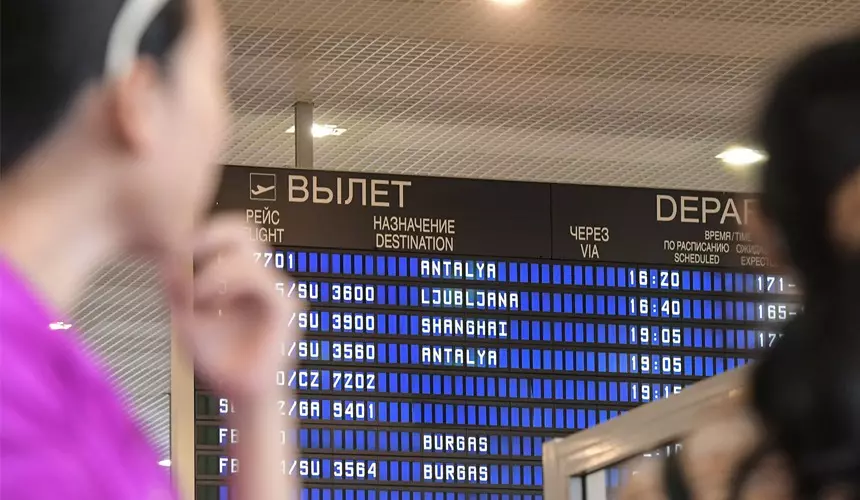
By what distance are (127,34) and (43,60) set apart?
31 mm

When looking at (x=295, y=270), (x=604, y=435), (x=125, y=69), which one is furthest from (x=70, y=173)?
(x=295, y=270)

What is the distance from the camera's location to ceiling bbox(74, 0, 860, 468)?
570 cm

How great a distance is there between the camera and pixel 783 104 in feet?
3.14

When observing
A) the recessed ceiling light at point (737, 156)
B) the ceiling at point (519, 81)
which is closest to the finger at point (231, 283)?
the ceiling at point (519, 81)

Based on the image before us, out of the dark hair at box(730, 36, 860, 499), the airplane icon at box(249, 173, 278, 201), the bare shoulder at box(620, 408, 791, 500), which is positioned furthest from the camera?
the airplane icon at box(249, 173, 278, 201)

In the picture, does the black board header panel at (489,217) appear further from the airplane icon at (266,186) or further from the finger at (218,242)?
the finger at (218,242)

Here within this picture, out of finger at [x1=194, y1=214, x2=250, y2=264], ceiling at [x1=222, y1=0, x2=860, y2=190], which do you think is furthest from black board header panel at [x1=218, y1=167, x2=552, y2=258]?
finger at [x1=194, y1=214, x2=250, y2=264]

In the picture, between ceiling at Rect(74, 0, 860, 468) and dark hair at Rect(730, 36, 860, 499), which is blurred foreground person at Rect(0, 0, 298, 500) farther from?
ceiling at Rect(74, 0, 860, 468)

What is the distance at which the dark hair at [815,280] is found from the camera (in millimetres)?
877

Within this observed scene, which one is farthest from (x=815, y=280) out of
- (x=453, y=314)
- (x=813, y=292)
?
(x=453, y=314)

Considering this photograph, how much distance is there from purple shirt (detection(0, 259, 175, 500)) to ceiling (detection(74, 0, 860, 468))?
4.60m

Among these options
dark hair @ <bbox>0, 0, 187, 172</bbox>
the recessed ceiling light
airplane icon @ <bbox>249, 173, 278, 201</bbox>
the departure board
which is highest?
the recessed ceiling light

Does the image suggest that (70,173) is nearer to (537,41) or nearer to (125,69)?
(125,69)

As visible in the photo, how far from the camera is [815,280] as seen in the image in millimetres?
928
